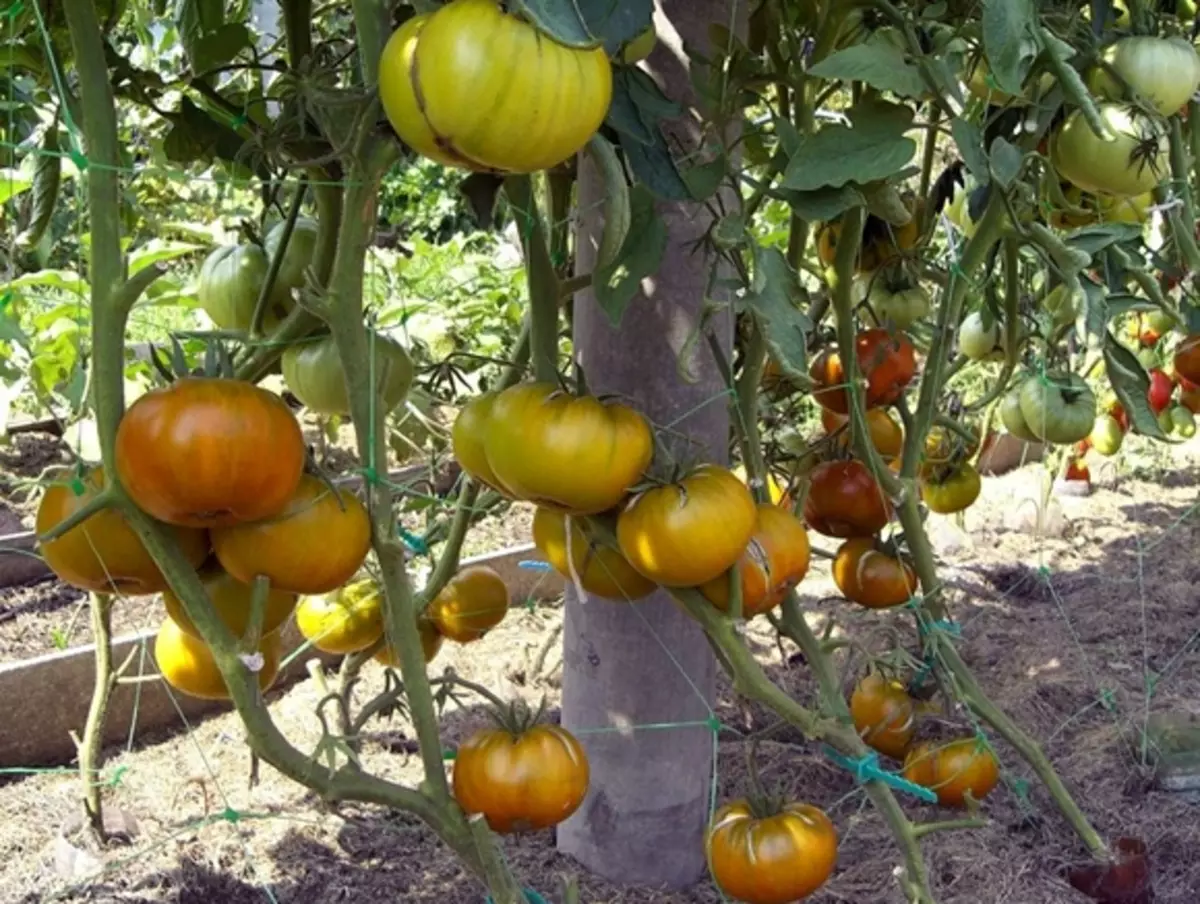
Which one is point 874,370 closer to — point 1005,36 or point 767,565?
point 767,565

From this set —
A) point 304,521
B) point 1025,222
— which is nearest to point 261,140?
point 304,521

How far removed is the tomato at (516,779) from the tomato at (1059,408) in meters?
0.96

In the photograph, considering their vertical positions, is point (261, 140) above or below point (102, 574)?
above

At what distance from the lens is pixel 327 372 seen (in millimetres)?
1088

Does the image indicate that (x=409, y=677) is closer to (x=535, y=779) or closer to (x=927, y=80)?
(x=535, y=779)

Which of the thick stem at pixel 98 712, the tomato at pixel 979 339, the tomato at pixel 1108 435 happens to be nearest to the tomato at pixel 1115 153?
the tomato at pixel 979 339

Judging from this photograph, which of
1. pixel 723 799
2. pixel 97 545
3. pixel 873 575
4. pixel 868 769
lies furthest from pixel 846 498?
pixel 97 545

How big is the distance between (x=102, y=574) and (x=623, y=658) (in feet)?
2.56

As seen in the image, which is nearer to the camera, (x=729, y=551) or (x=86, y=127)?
(x=86, y=127)

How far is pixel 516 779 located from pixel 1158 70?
0.85 m

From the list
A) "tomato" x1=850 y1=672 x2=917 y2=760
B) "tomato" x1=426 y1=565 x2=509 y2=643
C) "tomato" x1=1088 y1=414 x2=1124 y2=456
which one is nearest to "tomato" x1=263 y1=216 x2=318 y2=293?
"tomato" x1=426 y1=565 x2=509 y2=643

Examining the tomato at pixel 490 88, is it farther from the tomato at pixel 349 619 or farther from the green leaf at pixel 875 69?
the tomato at pixel 349 619

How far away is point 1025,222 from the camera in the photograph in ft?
4.15

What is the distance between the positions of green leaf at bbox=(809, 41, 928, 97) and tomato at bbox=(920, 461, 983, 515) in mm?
1117
